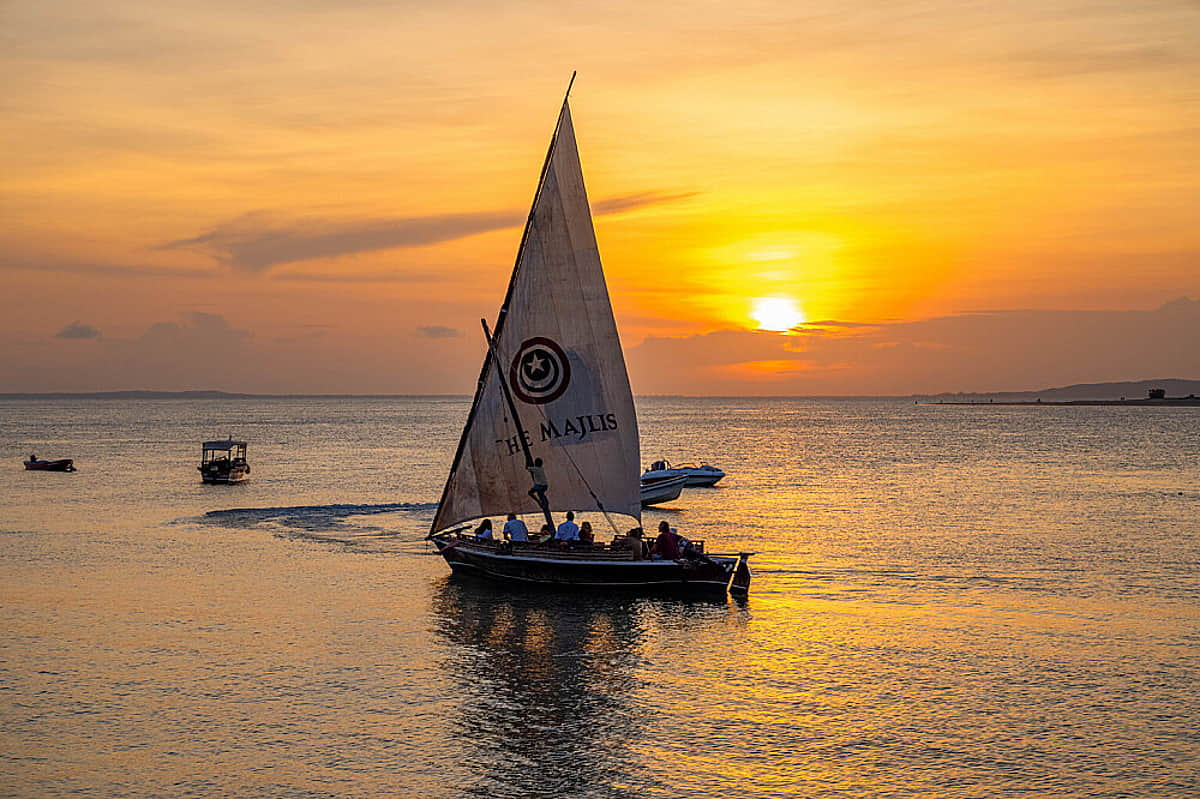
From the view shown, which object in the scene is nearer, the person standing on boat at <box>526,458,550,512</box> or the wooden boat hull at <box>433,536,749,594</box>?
the wooden boat hull at <box>433,536,749,594</box>

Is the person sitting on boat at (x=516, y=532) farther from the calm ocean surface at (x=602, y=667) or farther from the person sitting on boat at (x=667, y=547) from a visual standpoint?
the person sitting on boat at (x=667, y=547)

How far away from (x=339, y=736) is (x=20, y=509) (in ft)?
182

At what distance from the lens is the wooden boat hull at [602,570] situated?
39.5m

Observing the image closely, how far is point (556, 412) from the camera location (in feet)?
141

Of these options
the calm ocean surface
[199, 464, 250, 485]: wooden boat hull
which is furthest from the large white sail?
[199, 464, 250, 485]: wooden boat hull

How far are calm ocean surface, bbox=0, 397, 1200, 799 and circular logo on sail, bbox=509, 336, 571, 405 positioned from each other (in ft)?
26.0

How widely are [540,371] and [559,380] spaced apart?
2.68ft

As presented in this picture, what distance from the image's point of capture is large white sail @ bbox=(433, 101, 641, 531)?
41.9m

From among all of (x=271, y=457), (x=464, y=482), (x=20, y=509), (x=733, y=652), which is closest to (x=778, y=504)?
(x=464, y=482)

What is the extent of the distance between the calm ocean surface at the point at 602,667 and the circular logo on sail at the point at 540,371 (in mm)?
7911

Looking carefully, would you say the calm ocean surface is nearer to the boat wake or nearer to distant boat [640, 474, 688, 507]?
the boat wake

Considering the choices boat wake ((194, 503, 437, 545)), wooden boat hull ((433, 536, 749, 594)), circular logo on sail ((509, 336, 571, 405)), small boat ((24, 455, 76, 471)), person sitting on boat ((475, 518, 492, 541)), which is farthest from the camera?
small boat ((24, 455, 76, 471))

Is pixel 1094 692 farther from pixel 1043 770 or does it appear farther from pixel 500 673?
pixel 500 673

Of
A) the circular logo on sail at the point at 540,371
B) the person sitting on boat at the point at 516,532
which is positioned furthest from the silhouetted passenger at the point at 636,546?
the circular logo on sail at the point at 540,371
